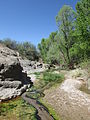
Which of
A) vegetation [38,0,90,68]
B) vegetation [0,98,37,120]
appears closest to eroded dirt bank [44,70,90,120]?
vegetation [0,98,37,120]

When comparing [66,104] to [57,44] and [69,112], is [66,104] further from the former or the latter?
[57,44]

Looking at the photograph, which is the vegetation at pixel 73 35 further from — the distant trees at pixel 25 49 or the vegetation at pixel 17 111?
the distant trees at pixel 25 49

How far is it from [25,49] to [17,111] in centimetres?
4039

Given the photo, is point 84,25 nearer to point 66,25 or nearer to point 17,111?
point 66,25

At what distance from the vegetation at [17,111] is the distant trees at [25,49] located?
36.3m

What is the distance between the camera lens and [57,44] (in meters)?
22.5

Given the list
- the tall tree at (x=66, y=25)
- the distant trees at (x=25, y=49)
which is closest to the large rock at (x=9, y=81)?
the tall tree at (x=66, y=25)

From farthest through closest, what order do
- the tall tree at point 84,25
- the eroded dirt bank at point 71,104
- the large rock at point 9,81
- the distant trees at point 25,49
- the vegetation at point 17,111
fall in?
the distant trees at point 25,49
the tall tree at point 84,25
the large rock at point 9,81
the eroded dirt bank at point 71,104
the vegetation at point 17,111

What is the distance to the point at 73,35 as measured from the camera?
52.2 feet

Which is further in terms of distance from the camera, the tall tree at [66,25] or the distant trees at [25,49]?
the distant trees at [25,49]

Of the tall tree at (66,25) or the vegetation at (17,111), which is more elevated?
the tall tree at (66,25)

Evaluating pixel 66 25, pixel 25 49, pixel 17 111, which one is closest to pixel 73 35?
pixel 66 25

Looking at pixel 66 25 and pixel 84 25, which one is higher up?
pixel 66 25

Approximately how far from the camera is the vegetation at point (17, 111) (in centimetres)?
579
